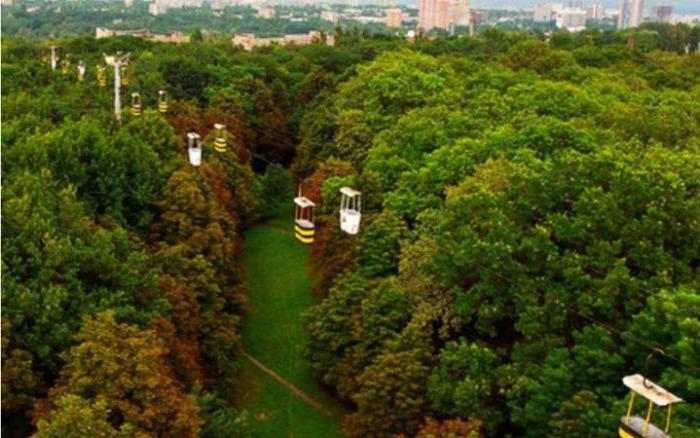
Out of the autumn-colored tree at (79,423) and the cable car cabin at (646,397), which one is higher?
the cable car cabin at (646,397)

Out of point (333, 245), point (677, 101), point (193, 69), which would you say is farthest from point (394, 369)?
point (193, 69)

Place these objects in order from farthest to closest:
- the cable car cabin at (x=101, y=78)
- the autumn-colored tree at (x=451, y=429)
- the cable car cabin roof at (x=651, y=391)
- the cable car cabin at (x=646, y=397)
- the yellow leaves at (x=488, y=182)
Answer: the cable car cabin at (x=101, y=78) < the yellow leaves at (x=488, y=182) < the autumn-colored tree at (x=451, y=429) < the cable car cabin at (x=646, y=397) < the cable car cabin roof at (x=651, y=391)

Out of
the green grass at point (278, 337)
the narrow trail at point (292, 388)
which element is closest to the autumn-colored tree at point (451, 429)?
the green grass at point (278, 337)

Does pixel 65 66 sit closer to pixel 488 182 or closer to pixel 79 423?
pixel 488 182

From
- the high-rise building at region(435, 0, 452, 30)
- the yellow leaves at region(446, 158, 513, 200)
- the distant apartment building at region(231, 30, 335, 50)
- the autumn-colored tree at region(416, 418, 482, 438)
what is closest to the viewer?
the autumn-colored tree at region(416, 418, 482, 438)

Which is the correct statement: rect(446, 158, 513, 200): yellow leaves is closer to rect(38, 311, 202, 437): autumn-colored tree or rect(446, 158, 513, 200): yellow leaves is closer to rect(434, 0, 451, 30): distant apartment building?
rect(38, 311, 202, 437): autumn-colored tree

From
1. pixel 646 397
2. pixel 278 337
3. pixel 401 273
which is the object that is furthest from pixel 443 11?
pixel 646 397

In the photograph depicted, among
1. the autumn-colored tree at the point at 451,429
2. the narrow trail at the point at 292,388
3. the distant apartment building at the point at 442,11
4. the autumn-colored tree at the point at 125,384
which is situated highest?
the distant apartment building at the point at 442,11

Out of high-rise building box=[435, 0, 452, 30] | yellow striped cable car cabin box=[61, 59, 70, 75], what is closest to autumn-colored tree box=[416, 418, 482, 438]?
yellow striped cable car cabin box=[61, 59, 70, 75]

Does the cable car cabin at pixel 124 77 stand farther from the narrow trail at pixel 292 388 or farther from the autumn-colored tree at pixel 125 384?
the autumn-colored tree at pixel 125 384
